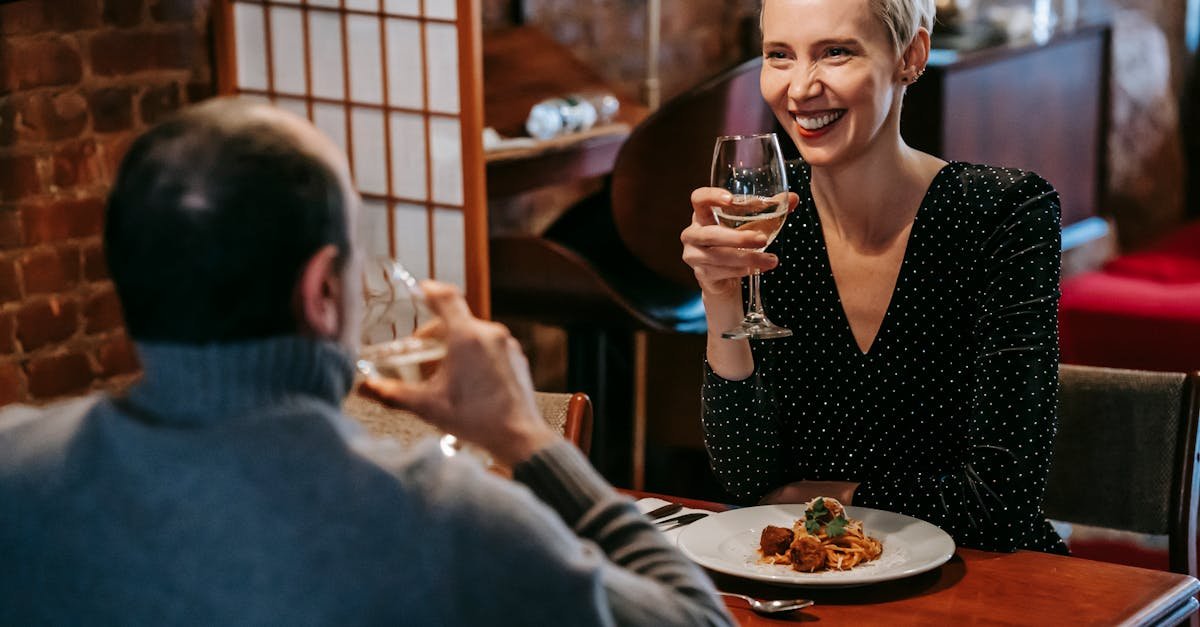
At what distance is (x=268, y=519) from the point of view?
0.91 m

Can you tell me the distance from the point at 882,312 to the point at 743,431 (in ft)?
0.86

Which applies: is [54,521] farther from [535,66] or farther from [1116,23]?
[1116,23]

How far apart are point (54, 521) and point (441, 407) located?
27 centimetres

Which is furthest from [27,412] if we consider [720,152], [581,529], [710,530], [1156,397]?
[1156,397]

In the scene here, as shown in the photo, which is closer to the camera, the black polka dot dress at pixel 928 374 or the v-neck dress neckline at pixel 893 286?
the black polka dot dress at pixel 928 374

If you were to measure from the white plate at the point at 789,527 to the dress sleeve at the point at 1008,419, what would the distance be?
117 mm

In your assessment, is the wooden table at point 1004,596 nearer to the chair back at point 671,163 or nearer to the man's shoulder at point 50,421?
the man's shoulder at point 50,421

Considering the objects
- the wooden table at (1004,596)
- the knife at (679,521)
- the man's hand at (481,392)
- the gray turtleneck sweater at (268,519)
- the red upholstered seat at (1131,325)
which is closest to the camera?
the gray turtleneck sweater at (268,519)

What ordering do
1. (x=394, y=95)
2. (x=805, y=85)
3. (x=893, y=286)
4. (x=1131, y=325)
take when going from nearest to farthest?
(x=805, y=85)
(x=893, y=286)
(x=394, y=95)
(x=1131, y=325)

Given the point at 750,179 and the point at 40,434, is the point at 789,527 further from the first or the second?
the point at 40,434

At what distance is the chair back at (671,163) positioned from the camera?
3.43m

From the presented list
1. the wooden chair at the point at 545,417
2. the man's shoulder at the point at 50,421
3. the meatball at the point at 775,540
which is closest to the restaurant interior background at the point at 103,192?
the wooden chair at the point at 545,417

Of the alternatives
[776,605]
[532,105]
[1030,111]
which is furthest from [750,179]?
[1030,111]

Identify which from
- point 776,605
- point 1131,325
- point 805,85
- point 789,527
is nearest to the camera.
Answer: point 776,605
